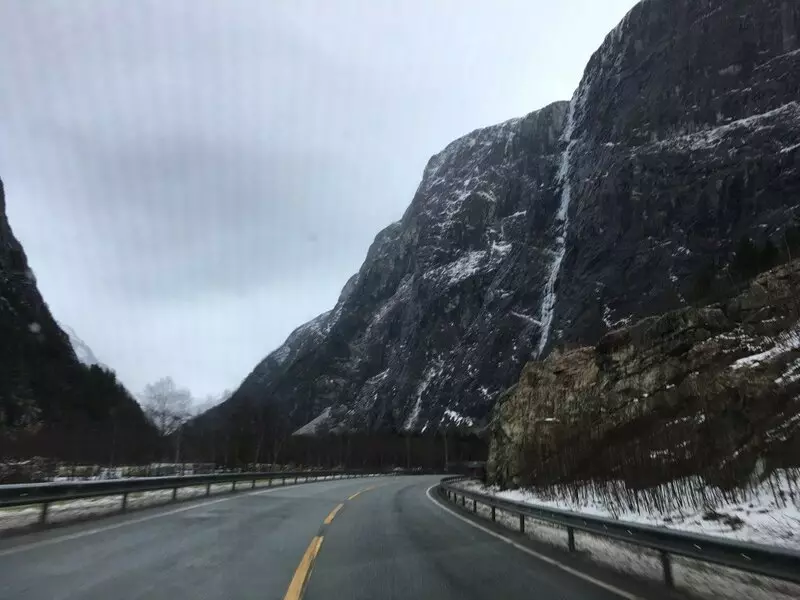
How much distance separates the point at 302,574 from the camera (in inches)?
297

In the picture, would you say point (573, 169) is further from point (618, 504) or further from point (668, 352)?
point (618, 504)

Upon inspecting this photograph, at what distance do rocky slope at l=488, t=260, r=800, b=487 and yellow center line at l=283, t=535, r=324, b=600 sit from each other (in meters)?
8.80

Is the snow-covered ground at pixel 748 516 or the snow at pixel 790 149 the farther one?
the snow at pixel 790 149

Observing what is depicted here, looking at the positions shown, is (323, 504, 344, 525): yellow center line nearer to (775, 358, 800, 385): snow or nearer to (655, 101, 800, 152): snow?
(775, 358, 800, 385): snow

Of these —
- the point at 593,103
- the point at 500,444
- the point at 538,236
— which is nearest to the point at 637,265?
the point at 538,236

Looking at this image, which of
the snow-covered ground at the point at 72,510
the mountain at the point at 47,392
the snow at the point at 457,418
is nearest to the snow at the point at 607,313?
the snow at the point at 457,418

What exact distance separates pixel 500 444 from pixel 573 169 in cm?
14240

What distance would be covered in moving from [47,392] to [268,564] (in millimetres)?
108138

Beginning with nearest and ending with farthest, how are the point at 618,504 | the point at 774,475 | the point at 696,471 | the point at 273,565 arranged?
the point at 273,565 < the point at 774,475 < the point at 696,471 < the point at 618,504

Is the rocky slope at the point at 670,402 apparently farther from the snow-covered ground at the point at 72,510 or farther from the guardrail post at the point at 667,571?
the snow-covered ground at the point at 72,510

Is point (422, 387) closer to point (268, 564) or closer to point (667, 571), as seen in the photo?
point (268, 564)

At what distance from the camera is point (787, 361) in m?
17.6

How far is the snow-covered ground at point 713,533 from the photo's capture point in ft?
22.7

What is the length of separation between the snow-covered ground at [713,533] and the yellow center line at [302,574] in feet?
15.1
